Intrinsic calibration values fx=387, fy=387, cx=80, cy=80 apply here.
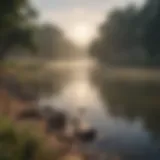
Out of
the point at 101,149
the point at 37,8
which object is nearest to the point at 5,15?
the point at 37,8

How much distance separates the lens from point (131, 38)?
2123mm

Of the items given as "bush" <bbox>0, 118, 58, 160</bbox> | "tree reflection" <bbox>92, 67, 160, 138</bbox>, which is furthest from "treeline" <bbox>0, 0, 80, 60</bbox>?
"bush" <bbox>0, 118, 58, 160</bbox>

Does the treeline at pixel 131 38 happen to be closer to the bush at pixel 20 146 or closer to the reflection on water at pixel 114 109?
the reflection on water at pixel 114 109

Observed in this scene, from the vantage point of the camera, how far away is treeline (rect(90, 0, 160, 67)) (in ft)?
6.87

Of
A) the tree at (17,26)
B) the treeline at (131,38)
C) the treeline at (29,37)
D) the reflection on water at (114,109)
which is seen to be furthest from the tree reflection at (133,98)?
the tree at (17,26)

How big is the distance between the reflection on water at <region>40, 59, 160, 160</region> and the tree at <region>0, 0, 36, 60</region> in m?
0.26

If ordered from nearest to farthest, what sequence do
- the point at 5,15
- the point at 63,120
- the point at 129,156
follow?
the point at 129,156 < the point at 63,120 < the point at 5,15

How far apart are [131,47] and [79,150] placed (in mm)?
631

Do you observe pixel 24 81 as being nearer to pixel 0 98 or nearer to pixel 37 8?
pixel 0 98

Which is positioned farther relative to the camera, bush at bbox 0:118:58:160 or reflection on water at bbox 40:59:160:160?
reflection on water at bbox 40:59:160:160

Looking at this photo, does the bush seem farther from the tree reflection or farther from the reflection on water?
the tree reflection

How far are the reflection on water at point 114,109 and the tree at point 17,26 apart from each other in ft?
0.86

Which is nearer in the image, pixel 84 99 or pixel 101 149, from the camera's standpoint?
pixel 101 149

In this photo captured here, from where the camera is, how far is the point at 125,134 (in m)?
1.98
